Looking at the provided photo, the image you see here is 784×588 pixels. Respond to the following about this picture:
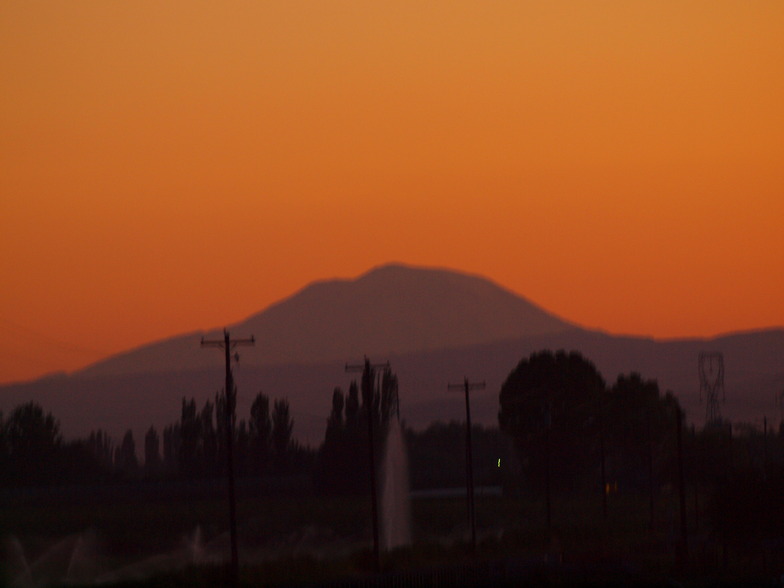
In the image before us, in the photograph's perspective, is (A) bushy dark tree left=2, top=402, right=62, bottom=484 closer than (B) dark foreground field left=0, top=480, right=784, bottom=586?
No

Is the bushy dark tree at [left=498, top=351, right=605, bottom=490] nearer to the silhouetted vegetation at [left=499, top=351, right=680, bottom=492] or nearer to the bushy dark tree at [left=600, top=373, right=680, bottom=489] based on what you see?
the silhouetted vegetation at [left=499, top=351, right=680, bottom=492]

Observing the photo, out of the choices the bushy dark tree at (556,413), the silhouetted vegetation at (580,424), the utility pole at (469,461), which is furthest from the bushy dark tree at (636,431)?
the utility pole at (469,461)

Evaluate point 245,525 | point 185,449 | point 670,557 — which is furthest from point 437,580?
point 185,449

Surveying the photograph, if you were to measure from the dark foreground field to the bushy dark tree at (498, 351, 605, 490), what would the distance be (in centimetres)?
369

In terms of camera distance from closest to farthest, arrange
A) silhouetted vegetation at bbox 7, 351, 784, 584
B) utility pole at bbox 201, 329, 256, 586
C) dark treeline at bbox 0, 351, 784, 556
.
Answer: utility pole at bbox 201, 329, 256, 586, silhouetted vegetation at bbox 7, 351, 784, 584, dark treeline at bbox 0, 351, 784, 556

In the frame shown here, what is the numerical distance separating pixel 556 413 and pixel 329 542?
159 ft

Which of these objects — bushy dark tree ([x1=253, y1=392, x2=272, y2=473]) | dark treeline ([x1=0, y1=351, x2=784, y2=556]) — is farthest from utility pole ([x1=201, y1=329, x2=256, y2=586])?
bushy dark tree ([x1=253, y1=392, x2=272, y2=473])

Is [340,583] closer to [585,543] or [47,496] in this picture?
[585,543]

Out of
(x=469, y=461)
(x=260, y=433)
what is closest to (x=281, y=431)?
(x=260, y=433)

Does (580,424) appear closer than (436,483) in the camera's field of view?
Yes

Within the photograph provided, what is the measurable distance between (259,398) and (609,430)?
125 feet

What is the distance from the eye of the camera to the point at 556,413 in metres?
148

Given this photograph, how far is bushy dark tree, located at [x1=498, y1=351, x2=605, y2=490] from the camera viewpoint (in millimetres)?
145625

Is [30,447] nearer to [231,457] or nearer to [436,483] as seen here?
[436,483]
